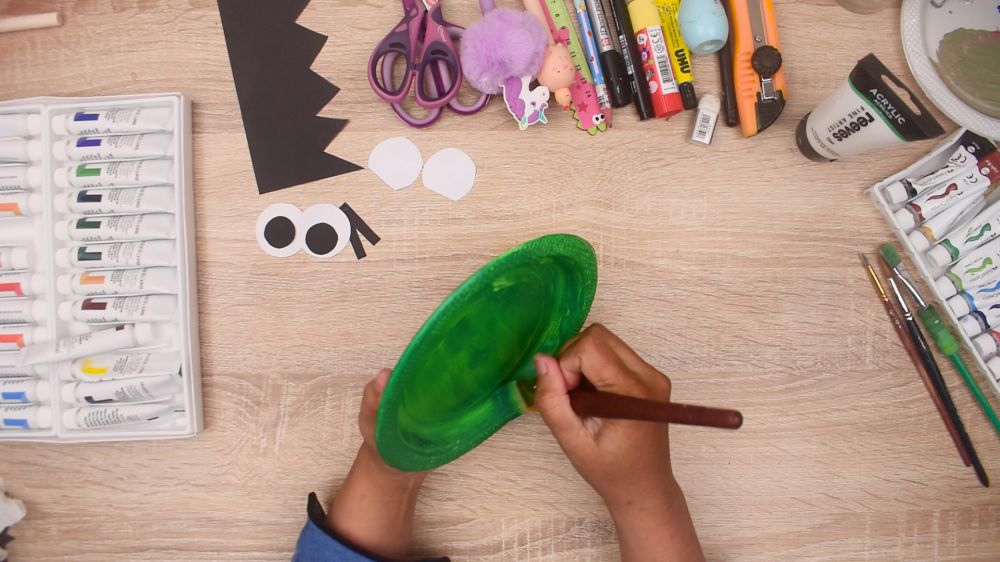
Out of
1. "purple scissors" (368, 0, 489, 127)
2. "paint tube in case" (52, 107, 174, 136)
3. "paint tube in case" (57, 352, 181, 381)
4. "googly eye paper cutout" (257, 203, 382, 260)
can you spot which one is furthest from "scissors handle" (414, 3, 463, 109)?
"paint tube in case" (57, 352, 181, 381)

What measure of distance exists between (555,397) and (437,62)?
340 mm

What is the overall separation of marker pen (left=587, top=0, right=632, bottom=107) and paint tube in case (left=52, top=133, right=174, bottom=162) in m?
0.42

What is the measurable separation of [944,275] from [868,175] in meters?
0.12

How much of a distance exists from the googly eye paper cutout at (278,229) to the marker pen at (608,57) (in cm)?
32

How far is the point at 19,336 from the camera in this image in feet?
1.97

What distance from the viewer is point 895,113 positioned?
1.73ft

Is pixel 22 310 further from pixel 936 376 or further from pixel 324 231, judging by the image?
pixel 936 376

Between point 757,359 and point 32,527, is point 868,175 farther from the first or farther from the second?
point 32,527

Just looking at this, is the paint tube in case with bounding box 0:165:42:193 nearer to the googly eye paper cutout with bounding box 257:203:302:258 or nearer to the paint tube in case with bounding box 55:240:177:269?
the paint tube in case with bounding box 55:240:177:269

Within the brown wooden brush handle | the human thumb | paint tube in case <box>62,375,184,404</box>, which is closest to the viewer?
the brown wooden brush handle

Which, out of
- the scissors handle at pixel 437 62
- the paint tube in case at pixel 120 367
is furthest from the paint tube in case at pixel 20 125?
the scissors handle at pixel 437 62

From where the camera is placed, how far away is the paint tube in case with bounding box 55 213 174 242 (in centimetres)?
60

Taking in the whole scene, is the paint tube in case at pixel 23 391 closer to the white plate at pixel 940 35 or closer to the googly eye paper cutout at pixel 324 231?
the googly eye paper cutout at pixel 324 231

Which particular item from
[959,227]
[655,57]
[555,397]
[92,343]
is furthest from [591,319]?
[92,343]
